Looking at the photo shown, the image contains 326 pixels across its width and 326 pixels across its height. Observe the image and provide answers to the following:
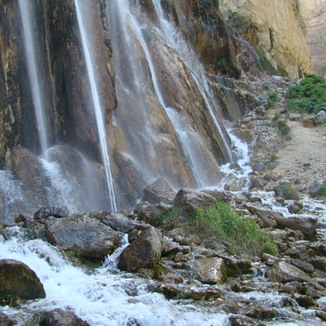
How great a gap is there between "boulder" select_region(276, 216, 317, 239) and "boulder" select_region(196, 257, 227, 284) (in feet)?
12.5

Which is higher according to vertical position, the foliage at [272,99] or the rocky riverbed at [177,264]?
the foliage at [272,99]

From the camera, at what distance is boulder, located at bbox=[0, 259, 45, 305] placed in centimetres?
533

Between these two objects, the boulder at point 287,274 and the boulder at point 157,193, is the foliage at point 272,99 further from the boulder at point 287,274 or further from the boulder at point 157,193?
the boulder at point 287,274

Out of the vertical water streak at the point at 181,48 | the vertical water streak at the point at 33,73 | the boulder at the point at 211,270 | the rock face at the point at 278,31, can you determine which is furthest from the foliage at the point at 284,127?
the rock face at the point at 278,31

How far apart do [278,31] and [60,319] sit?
39324mm

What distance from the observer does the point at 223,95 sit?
2439 centimetres

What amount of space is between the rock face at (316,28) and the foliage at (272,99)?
40.7 m

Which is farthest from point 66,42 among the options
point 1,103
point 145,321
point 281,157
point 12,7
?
point 281,157

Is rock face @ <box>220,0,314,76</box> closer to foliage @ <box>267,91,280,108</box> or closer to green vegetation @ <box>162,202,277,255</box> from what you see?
foliage @ <box>267,91,280,108</box>

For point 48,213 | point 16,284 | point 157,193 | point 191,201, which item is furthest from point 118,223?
point 157,193

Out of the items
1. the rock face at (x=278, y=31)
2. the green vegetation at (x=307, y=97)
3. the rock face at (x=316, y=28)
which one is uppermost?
the rock face at (x=316, y=28)

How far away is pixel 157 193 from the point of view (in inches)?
460

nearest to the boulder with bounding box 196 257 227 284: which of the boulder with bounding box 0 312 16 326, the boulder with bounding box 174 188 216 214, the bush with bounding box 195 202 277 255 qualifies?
the bush with bounding box 195 202 277 255

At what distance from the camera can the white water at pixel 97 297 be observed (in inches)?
200
